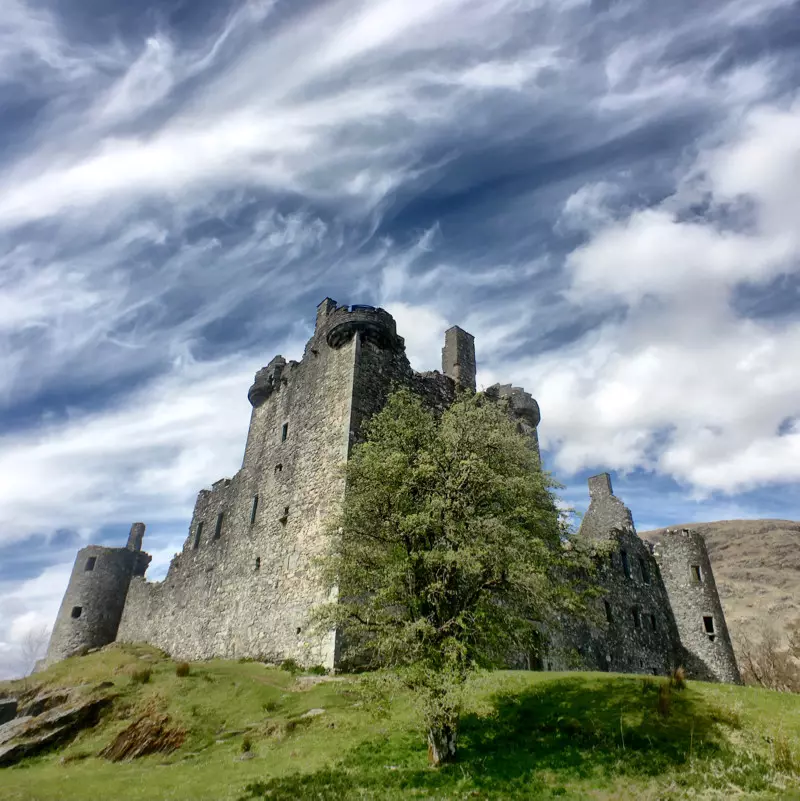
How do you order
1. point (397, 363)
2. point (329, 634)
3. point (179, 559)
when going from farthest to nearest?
point (179, 559) → point (397, 363) → point (329, 634)

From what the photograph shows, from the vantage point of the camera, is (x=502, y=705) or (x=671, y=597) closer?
(x=502, y=705)

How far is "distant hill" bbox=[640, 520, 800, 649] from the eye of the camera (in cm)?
6838

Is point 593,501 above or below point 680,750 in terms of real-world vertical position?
above

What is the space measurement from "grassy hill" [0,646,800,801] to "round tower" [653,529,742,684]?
24068mm

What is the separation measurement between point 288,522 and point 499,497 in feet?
40.9

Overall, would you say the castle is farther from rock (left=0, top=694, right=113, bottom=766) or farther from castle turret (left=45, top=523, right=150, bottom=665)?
rock (left=0, top=694, right=113, bottom=766)

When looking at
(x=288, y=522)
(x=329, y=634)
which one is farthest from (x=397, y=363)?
(x=329, y=634)

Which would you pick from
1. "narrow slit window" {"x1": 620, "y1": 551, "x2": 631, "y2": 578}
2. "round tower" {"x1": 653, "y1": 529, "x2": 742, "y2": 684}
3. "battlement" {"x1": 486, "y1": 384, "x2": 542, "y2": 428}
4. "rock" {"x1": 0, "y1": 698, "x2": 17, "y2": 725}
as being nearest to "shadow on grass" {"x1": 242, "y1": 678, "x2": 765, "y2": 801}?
"rock" {"x1": 0, "y1": 698, "x2": 17, "y2": 725}

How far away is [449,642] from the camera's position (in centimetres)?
1157

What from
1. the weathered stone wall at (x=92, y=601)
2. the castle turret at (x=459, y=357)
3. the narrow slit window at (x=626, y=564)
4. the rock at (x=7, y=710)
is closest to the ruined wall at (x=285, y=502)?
the castle turret at (x=459, y=357)

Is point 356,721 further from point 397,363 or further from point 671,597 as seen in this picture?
point 671,597

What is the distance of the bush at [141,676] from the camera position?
1989 centimetres

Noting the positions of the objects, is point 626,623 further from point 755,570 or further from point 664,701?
point 755,570

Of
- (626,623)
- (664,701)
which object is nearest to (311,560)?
(664,701)
